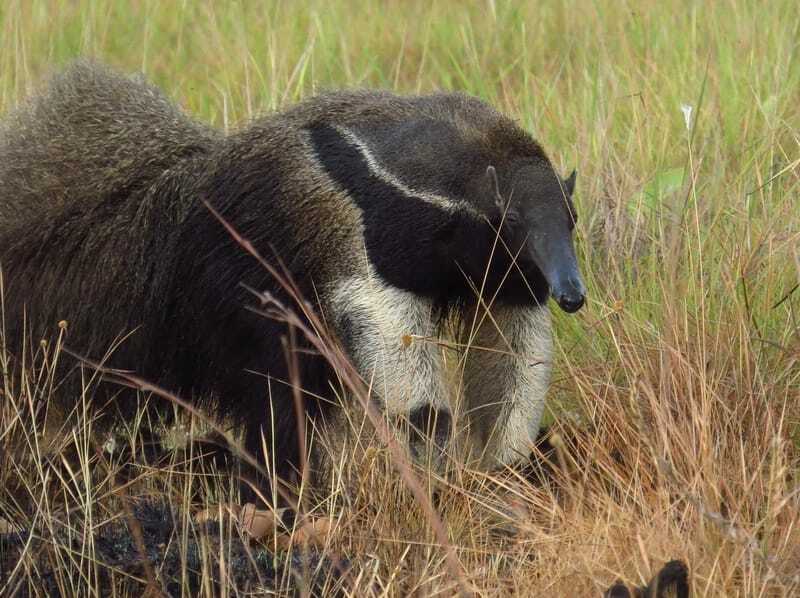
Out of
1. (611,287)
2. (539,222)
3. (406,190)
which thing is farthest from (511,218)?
(611,287)

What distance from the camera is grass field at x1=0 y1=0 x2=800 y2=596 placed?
3.91 m

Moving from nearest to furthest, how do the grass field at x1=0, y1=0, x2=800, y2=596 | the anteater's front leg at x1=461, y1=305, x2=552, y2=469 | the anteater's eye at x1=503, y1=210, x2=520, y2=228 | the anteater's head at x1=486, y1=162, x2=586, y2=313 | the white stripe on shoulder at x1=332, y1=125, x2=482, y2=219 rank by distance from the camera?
the grass field at x1=0, y1=0, x2=800, y2=596 < the anteater's head at x1=486, y1=162, x2=586, y2=313 < the anteater's eye at x1=503, y1=210, x2=520, y2=228 < the white stripe on shoulder at x1=332, y1=125, x2=482, y2=219 < the anteater's front leg at x1=461, y1=305, x2=552, y2=469

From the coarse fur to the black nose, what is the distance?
0.19 feet

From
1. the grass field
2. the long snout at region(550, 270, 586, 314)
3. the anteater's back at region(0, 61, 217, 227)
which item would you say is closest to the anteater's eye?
the long snout at region(550, 270, 586, 314)

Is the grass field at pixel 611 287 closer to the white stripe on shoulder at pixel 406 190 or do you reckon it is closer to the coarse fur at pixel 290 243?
the coarse fur at pixel 290 243

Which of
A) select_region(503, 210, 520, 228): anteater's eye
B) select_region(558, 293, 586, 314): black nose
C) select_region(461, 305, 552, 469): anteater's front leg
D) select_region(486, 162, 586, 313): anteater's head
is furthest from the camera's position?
select_region(461, 305, 552, 469): anteater's front leg

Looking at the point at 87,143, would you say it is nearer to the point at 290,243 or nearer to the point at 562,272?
the point at 290,243

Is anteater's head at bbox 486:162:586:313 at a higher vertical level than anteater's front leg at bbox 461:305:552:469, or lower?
higher

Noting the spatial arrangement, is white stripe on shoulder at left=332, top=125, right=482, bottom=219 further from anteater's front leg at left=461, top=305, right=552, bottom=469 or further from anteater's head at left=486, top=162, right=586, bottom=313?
anteater's front leg at left=461, top=305, right=552, bottom=469

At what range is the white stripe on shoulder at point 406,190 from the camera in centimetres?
491

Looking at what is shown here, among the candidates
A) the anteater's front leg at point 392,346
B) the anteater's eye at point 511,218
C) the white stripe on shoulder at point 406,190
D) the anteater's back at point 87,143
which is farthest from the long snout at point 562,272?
the anteater's back at point 87,143

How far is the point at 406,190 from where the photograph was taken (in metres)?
4.97

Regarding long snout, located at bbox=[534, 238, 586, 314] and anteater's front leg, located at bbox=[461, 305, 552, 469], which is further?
anteater's front leg, located at bbox=[461, 305, 552, 469]

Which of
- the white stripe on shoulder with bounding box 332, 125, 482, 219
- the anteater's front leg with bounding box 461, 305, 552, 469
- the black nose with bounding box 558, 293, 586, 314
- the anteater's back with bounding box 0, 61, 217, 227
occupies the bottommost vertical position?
the anteater's front leg with bounding box 461, 305, 552, 469
